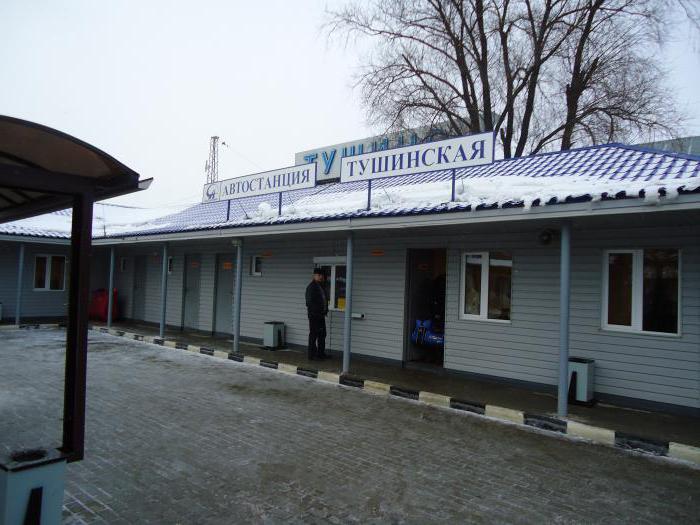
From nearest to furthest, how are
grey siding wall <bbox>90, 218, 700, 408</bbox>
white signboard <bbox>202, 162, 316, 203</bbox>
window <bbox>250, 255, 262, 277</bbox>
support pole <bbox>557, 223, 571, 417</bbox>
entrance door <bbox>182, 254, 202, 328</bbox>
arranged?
1. support pole <bbox>557, 223, 571, 417</bbox>
2. grey siding wall <bbox>90, 218, 700, 408</bbox>
3. white signboard <bbox>202, 162, 316, 203</bbox>
4. window <bbox>250, 255, 262, 277</bbox>
5. entrance door <bbox>182, 254, 202, 328</bbox>

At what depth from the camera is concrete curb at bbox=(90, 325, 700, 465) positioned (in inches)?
225

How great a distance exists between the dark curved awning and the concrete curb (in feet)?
17.8

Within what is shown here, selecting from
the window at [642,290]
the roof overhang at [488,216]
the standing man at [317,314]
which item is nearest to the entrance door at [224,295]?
the roof overhang at [488,216]

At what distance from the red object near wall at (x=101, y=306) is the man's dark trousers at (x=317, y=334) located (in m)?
10.4

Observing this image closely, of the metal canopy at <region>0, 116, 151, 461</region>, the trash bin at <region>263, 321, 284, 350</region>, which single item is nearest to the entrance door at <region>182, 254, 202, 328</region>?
the trash bin at <region>263, 321, 284, 350</region>

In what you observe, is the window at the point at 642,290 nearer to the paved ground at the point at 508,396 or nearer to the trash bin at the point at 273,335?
the paved ground at the point at 508,396

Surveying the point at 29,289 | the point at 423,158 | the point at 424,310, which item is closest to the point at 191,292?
the point at 29,289

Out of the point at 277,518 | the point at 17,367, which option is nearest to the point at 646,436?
the point at 277,518

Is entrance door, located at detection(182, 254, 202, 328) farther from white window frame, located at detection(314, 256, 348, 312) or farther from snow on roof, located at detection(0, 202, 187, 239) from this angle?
white window frame, located at detection(314, 256, 348, 312)

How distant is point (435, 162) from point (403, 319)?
137 inches

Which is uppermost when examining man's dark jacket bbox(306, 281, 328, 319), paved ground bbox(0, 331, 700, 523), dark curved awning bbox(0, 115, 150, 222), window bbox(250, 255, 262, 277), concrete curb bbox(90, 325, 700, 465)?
dark curved awning bbox(0, 115, 150, 222)

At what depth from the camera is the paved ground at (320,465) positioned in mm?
4121

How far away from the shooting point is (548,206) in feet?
22.0

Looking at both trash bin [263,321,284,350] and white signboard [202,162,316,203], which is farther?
trash bin [263,321,284,350]
